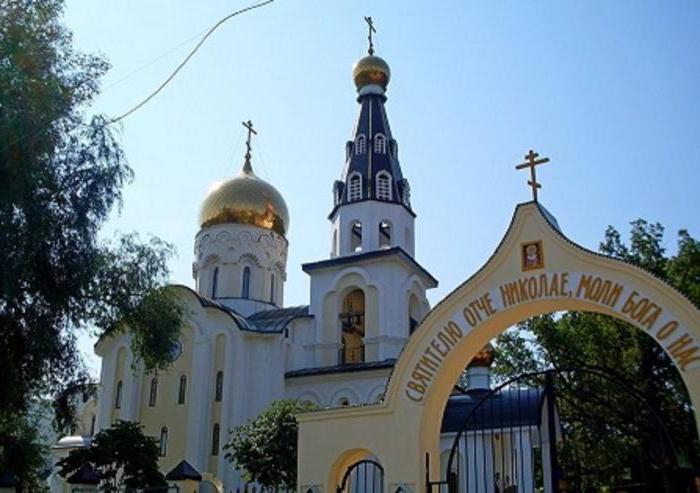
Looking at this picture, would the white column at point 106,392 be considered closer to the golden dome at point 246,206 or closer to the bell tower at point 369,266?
the golden dome at point 246,206

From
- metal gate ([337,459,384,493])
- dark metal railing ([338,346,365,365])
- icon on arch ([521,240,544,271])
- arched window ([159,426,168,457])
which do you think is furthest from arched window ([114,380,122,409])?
icon on arch ([521,240,544,271])

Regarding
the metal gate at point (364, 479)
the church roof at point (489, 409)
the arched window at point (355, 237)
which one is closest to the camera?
the metal gate at point (364, 479)

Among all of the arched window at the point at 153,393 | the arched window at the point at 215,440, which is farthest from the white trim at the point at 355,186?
the arched window at the point at 153,393

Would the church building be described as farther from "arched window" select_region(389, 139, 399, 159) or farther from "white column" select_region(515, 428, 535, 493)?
"white column" select_region(515, 428, 535, 493)

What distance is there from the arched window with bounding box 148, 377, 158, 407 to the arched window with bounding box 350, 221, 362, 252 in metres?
8.56

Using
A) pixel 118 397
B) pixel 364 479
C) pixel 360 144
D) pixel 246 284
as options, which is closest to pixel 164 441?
pixel 118 397

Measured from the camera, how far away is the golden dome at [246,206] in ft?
108

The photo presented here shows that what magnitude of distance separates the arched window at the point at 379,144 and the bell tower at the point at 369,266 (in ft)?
0.12

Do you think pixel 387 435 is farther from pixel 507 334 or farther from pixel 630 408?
pixel 507 334

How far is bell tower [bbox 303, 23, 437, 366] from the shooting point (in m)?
28.1

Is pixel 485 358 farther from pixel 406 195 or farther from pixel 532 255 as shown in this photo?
pixel 532 255

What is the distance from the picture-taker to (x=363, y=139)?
30.3 m

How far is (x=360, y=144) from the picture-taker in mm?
30266

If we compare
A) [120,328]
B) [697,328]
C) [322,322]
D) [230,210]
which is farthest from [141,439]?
[697,328]
